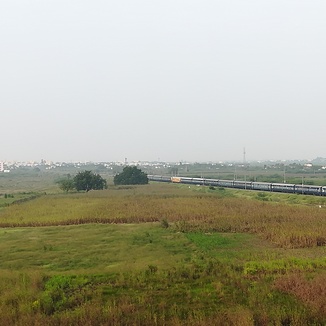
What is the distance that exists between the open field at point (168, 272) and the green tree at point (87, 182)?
40.4m

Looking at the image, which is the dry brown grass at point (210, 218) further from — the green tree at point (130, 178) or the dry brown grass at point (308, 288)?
the green tree at point (130, 178)

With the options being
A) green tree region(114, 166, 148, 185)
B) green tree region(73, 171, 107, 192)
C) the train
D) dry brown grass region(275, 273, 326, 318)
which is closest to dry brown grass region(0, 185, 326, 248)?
dry brown grass region(275, 273, 326, 318)

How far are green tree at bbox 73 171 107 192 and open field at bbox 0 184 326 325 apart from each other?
4040 centimetres

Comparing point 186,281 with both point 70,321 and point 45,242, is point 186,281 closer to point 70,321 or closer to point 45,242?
point 70,321

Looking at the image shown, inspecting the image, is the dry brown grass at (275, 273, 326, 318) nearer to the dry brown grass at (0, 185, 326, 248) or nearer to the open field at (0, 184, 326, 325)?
the open field at (0, 184, 326, 325)

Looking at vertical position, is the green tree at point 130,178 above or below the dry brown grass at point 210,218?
above

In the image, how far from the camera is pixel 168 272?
591 inches

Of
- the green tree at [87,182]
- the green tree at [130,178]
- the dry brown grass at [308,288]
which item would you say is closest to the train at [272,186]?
the green tree at [130,178]

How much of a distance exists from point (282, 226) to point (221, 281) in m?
12.8

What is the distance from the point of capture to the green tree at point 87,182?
227 feet

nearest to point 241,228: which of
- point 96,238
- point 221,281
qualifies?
point 96,238

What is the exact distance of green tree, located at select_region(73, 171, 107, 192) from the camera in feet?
227

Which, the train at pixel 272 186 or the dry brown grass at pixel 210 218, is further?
the train at pixel 272 186

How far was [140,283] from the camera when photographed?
1373cm
